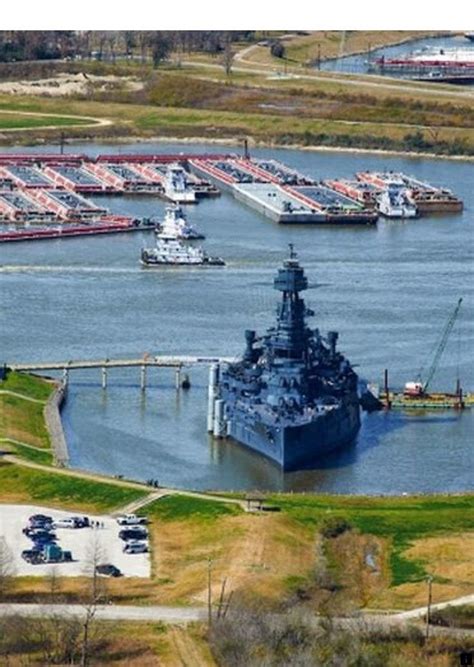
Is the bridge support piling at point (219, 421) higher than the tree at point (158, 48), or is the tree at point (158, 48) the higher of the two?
the tree at point (158, 48)

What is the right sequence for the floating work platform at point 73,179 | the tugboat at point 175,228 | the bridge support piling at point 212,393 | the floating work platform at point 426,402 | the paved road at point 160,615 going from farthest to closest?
the floating work platform at point 73,179
the tugboat at point 175,228
the floating work platform at point 426,402
the bridge support piling at point 212,393
the paved road at point 160,615

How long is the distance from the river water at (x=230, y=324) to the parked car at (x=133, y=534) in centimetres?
365

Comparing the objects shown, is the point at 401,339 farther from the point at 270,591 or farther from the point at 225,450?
the point at 270,591

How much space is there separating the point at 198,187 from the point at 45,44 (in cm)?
2224

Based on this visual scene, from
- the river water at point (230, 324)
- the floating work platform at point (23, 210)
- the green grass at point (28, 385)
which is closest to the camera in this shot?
the river water at point (230, 324)

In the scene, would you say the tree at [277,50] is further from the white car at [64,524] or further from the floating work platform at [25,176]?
the white car at [64,524]

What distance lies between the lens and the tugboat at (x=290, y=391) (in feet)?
84.1

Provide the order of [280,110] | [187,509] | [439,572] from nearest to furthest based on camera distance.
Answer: [439,572], [187,509], [280,110]

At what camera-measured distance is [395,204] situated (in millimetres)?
45594

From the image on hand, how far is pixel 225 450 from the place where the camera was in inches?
1013

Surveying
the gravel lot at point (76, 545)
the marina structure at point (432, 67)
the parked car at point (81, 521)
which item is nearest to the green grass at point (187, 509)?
the gravel lot at point (76, 545)

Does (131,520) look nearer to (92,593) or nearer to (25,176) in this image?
(92,593)

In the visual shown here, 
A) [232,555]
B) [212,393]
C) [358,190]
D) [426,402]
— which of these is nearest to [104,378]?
[212,393]

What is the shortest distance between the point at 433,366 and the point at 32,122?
30.2 metres
